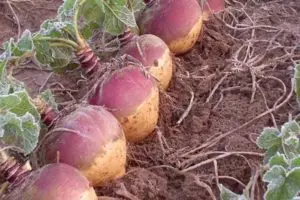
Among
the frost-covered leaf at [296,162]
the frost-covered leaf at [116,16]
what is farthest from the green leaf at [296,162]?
the frost-covered leaf at [116,16]

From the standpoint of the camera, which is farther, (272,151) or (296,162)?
(272,151)

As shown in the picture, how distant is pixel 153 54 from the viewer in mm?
2289

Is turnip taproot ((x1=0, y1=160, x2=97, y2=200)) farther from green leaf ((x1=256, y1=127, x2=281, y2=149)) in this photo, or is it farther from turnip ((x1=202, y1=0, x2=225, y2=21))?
turnip ((x1=202, y1=0, x2=225, y2=21))

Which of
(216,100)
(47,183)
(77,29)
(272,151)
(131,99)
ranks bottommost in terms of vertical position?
(216,100)

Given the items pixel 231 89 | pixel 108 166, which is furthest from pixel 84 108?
pixel 231 89

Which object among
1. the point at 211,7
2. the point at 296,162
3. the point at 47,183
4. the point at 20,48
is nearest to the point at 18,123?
the point at 47,183

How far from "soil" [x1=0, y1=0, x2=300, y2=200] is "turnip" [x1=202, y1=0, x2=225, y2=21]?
0.10ft

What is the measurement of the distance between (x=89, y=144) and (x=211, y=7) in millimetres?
1222

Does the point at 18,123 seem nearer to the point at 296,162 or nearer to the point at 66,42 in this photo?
the point at 66,42

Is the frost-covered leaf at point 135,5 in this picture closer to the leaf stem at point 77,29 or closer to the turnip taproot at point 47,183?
the leaf stem at point 77,29

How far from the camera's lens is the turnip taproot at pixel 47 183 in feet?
5.44

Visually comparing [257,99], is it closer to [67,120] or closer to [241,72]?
[241,72]

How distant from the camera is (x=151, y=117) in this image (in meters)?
2.12

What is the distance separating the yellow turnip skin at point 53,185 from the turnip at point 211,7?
1252mm
